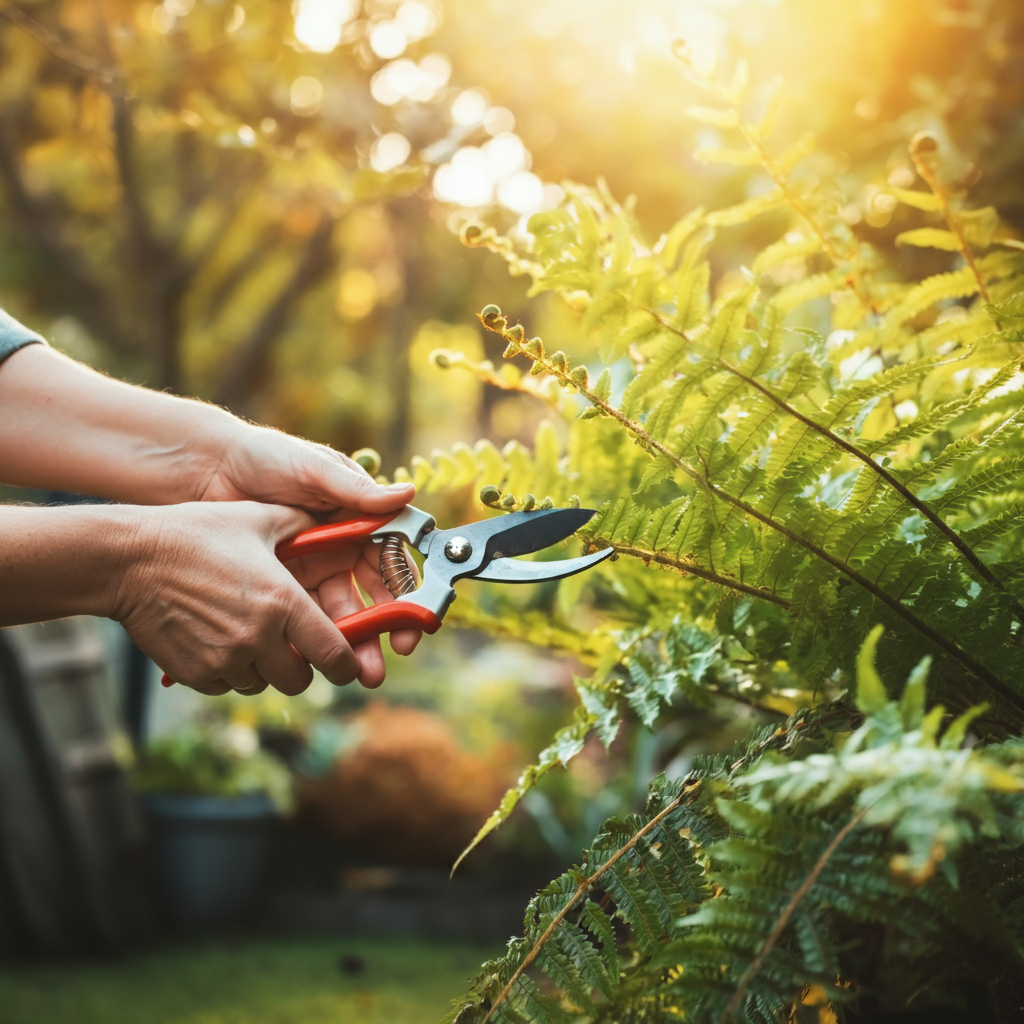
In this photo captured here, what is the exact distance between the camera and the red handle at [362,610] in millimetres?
855

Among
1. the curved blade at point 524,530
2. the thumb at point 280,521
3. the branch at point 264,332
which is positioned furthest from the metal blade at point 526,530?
the branch at point 264,332

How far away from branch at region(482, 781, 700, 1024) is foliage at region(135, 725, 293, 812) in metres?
3.35

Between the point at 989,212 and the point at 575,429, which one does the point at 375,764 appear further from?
the point at 989,212

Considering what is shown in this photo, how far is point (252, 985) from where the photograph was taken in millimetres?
2732

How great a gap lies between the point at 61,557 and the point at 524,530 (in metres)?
0.42

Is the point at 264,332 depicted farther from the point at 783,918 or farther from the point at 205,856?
the point at 783,918

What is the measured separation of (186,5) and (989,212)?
9.57 feet

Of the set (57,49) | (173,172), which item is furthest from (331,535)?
(173,172)

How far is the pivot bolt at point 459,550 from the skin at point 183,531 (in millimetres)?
70

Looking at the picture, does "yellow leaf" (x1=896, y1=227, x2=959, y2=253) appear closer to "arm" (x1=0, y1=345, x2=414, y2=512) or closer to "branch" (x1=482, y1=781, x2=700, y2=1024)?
"branch" (x1=482, y1=781, x2=700, y2=1024)

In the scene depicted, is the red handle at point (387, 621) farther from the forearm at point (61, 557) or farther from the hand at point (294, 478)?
the forearm at point (61, 557)

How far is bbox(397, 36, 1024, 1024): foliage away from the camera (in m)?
0.43

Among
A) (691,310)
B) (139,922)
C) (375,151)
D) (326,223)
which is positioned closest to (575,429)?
(691,310)

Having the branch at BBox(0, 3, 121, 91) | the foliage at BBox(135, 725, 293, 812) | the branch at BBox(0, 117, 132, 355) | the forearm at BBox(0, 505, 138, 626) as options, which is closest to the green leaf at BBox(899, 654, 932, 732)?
the forearm at BBox(0, 505, 138, 626)
